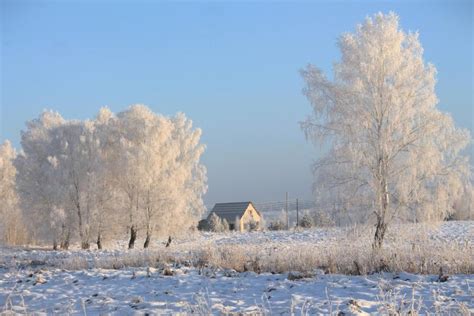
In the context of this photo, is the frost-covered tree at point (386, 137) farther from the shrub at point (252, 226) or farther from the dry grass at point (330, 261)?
the shrub at point (252, 226)

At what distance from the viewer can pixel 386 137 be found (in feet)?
70.9

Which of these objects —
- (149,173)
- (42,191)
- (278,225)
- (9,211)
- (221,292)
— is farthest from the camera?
(278,225)

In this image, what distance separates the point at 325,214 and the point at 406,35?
8.68 m

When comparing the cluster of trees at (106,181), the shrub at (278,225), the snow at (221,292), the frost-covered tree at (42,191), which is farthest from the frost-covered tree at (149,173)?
the snow at (221,292)

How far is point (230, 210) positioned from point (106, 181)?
31905 millimetres

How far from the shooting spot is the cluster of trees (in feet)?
106

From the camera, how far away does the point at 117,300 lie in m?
10.1

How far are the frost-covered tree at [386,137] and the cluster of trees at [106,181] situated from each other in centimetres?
1316

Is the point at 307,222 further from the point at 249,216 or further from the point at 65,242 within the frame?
the point at 65,242

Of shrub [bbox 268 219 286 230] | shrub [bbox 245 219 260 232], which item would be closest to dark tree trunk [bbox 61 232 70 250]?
shrub [bbox 268 219 286 230]

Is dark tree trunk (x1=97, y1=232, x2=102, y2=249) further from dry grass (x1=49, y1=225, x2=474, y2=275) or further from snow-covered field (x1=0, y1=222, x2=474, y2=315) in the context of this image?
snow-covered field (x1=0, y1=222, x2=474, y2=315)

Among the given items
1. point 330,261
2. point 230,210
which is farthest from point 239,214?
point 330,261

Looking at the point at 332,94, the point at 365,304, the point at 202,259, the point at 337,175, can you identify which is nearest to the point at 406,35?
the point at 332,94

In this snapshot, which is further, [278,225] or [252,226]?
[252,226]
